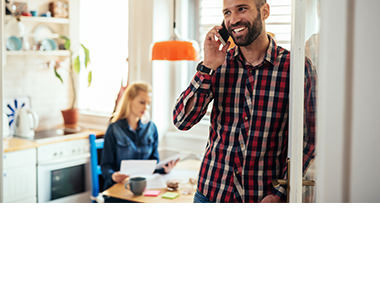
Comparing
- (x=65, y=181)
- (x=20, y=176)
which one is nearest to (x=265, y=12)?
(x=20, y=176)

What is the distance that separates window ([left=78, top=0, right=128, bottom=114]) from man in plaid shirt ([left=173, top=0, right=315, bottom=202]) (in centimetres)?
115

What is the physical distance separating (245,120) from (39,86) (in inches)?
81.6

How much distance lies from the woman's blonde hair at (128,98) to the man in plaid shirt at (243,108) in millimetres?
1039

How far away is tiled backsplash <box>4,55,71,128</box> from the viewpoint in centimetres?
290

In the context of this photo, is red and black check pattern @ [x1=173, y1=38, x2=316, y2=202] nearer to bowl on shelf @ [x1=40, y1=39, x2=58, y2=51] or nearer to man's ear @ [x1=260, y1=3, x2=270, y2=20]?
man's ear @ [x1=260, y1=3, x2=270, y2=20]

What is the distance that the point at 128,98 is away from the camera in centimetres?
236

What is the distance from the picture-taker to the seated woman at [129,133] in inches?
92.0

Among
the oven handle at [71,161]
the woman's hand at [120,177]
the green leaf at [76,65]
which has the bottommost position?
the oven handle at [71,161]

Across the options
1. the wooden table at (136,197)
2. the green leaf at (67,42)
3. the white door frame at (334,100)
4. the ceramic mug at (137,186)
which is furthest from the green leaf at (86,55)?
the white door frame at (334,100)

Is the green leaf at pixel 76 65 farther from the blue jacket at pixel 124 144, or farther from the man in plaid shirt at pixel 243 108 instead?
the man in plaid shirt at pixel 243 108

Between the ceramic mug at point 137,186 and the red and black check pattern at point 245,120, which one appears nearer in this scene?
the red and black check pattern at point 245,120
